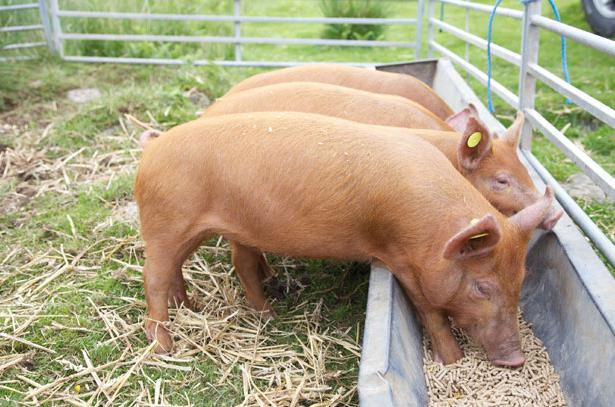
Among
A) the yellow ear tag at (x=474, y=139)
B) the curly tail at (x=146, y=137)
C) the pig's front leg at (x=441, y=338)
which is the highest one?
the yellow ear tag at (x=474, y=139)

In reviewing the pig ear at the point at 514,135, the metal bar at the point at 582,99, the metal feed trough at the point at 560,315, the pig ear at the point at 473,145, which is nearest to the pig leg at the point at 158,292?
the metal feed trough at the point at 560,315

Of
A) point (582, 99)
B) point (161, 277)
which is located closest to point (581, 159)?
point (582, 99)

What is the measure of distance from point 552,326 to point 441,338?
502 millimetres

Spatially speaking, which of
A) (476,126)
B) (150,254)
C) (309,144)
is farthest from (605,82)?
(150,254)

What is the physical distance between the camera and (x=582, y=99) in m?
3.59

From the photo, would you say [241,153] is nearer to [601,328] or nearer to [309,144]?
[309,144]

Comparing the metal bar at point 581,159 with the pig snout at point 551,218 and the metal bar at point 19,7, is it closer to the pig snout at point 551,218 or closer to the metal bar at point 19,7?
the pig snout at point 551,218

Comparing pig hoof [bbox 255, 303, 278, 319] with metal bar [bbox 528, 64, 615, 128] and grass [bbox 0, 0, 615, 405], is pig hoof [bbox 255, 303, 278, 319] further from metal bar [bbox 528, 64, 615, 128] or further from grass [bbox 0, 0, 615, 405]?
metal bar [bbox 528, 64, 615, 128]

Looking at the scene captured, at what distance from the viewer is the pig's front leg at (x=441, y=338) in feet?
10.3

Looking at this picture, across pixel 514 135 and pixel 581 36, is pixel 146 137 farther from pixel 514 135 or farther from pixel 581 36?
pixel 581 36

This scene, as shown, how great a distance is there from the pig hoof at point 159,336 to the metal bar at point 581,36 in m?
2.39

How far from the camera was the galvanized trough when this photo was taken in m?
2.47

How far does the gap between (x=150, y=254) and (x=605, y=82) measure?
227 inches

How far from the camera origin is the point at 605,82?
24.5 ft
